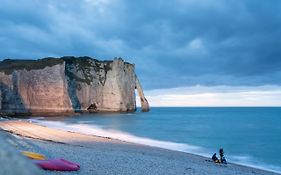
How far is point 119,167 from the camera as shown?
11.1 m

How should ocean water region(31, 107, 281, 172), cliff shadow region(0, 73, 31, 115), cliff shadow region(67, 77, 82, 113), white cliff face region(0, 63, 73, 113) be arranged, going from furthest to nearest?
1. cliff shadow region(67, 77, 82, 113)
2. white cliff face region(0, 63, 73, 113)
3. cliff shadow region(0, 73, 31, 115)
4. ocean water region(31, 107, 281, 172)

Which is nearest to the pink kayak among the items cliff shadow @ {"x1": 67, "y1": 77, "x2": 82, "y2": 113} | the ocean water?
the ocean water

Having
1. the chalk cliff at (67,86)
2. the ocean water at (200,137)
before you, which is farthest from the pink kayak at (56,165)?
the chalk cliff at (67,86)

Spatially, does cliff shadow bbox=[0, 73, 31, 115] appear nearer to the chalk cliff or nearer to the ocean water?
the chalk cliff

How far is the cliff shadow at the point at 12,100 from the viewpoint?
2153 inches

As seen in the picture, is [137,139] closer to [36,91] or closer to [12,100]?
[12,100]

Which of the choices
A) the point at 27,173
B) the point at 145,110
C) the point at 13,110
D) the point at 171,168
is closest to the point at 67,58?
the point at 13,110

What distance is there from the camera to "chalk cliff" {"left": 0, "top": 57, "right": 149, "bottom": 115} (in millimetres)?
56812

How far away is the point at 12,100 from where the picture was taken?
55.9 meters

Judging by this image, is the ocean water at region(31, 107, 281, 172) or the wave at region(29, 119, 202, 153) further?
the wave at region(29, 119, 202, 153)

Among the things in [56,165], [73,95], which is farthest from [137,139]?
[73,95]

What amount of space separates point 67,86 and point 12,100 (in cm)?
1260

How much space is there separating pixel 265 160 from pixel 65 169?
58.7 feet

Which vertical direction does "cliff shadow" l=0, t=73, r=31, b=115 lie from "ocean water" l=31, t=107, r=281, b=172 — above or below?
above
